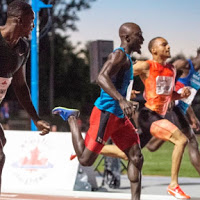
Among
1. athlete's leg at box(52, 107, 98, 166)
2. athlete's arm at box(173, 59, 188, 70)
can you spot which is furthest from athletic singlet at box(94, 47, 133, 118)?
athlete's arm at box(173, 59, 188, 70)

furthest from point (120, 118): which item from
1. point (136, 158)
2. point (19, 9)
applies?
point (19, 9)

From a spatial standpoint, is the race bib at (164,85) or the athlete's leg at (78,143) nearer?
the athlete's leg at (78,143)

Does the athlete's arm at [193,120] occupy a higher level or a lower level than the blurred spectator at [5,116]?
higher

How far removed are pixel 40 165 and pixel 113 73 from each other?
13.6ft

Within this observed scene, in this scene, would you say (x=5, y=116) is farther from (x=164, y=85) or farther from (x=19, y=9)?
(x=19, y=9)

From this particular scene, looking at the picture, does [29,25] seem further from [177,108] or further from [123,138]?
[177,108]

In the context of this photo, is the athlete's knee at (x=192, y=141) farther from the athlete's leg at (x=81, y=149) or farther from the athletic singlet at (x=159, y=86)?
the athlete's leg at (x=81, y=149)

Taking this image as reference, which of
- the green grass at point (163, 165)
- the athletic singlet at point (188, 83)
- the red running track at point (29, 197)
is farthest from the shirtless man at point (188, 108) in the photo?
the green grass at point (163, 165)

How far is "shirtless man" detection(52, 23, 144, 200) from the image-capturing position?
286 inches

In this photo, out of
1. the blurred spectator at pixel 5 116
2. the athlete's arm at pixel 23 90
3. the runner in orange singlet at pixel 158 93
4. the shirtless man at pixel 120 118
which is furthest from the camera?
the blurred spectator at pixel 5 116

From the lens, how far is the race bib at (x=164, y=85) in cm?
964

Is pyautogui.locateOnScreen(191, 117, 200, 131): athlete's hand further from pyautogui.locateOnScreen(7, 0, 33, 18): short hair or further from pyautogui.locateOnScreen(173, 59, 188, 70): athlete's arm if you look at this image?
pyautogui.locateOnScreen(7, 0, 33, 18): short hair

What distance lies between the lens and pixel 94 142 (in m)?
7.45

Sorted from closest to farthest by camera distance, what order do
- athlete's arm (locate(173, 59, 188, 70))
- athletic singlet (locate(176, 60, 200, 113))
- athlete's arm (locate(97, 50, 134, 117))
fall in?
athlete's arm (locate(97, 50, 134, 117)), athlete's arm (locate(173, 59, 188, 70)), athletic singlet (locate(176, 60, 200, 113))
